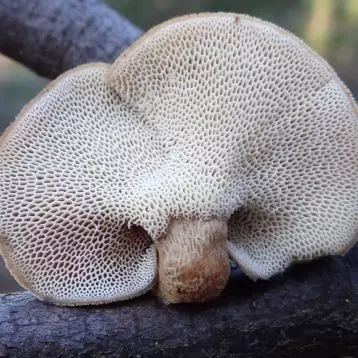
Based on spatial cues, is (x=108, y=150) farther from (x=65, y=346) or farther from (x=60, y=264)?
(x=65, y=346)

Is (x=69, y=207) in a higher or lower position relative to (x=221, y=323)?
higher

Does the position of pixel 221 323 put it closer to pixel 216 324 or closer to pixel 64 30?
pixel 216 324

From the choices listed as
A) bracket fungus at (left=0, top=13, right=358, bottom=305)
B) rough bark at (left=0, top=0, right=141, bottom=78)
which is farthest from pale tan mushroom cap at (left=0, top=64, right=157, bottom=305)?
rough bark at (left=0, top=0, right=141, bottom=78)

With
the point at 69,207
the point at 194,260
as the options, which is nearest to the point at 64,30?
the point at 69,207

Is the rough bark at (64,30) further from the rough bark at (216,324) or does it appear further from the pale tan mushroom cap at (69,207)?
the rough bark at (216,324)

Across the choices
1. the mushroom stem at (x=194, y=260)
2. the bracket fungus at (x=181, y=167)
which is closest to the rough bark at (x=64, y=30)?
the bracket fungus at (x=181, y=167)

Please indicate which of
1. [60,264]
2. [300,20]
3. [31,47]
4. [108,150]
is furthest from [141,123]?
[300,20]
